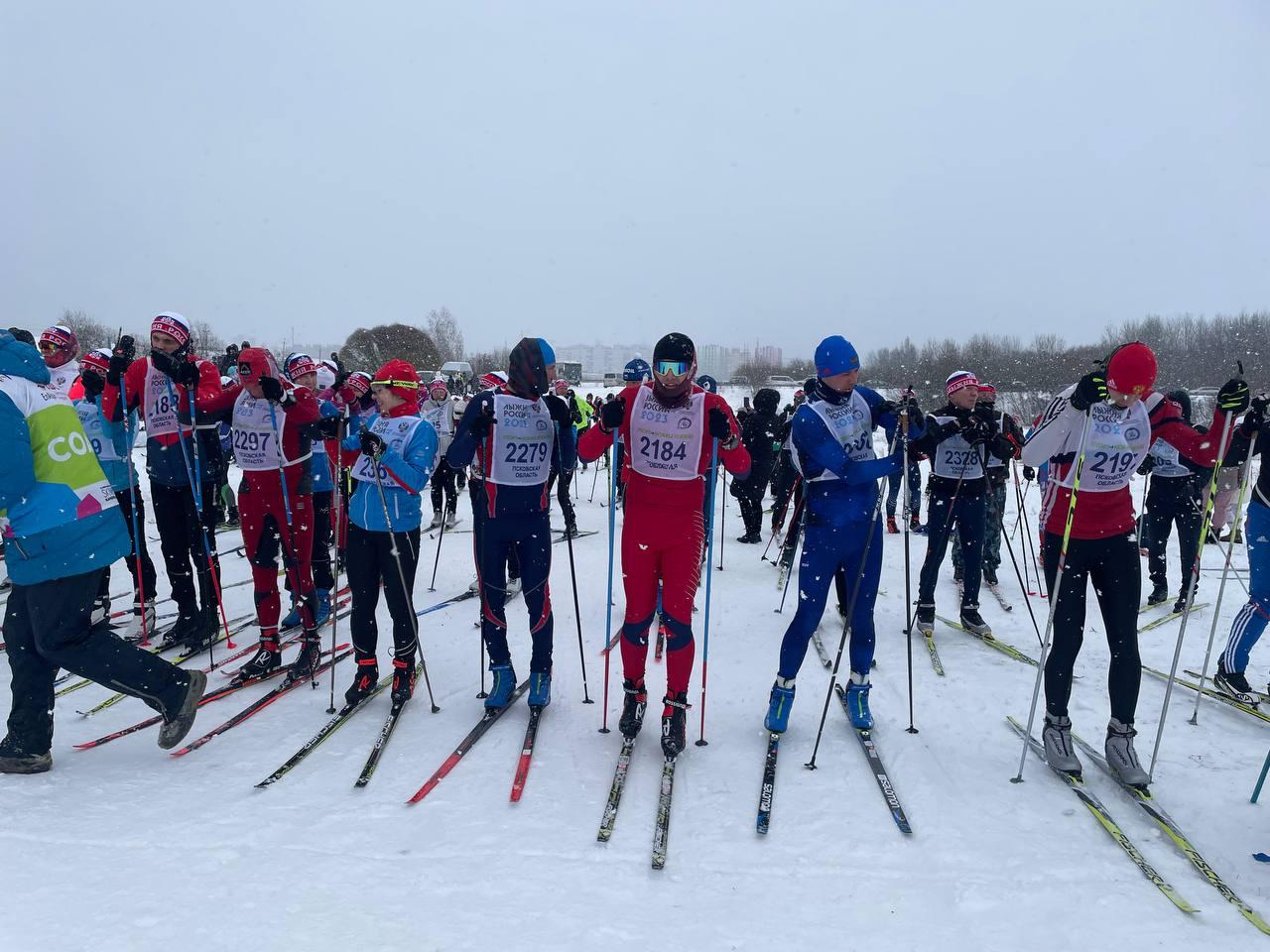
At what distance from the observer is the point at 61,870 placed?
104 inches

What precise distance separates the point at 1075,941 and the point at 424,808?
2726mm

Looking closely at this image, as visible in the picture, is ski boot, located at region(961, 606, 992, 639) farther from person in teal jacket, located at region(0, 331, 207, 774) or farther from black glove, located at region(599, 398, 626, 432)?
person in teal jacket, located at region(0, 331, 207, 774)

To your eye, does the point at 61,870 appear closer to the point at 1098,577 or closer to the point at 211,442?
the point at 211,442

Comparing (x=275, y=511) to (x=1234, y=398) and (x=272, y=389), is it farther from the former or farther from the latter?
(x=1234, y=398)

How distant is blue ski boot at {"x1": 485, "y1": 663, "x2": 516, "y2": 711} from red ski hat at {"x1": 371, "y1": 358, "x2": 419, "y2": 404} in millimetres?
1891

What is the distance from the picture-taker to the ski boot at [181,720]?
3607 mm

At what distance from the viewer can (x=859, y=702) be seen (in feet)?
13.6

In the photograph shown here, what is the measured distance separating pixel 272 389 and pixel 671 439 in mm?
2884

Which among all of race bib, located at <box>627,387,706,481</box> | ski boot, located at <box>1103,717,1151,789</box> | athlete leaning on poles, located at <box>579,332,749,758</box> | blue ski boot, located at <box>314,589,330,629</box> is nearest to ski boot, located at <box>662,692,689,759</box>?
athlete leaning on poles, located at <box>579,332,749,758</box>

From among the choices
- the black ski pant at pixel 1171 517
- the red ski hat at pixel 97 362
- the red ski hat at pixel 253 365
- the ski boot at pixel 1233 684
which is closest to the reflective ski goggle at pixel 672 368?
the red ski hat at pixel 253 365

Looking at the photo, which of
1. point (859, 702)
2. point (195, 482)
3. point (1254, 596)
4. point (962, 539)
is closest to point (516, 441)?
point (859, 702)

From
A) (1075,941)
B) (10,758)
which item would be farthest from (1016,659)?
(10,758)

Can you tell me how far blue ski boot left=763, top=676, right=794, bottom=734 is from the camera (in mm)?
3969

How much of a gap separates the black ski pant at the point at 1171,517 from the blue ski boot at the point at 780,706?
5273 mm
